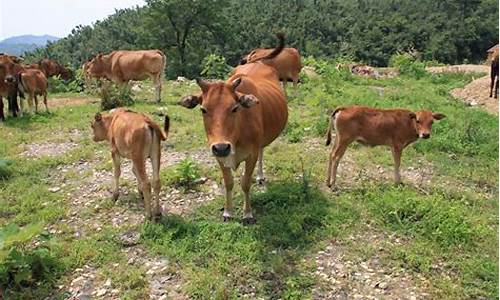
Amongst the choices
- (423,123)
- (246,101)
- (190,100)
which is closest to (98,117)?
(190,100)

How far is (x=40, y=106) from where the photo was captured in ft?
52.7

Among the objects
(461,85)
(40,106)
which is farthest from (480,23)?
(40,106)

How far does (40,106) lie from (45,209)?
30.5 feet

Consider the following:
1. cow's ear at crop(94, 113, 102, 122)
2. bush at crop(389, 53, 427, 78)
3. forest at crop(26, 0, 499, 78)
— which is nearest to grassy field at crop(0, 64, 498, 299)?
cow's ear at crop(94, 113, 102, 122)

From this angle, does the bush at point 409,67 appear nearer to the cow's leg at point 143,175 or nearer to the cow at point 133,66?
the cow at point 133,66

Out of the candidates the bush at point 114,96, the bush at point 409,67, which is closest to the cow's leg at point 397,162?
the bush at point 114,96

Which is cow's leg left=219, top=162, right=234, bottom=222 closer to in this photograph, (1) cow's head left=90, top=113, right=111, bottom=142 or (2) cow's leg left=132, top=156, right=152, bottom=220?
(2) cow's leg left=132, top=156, right=152, bottom=220

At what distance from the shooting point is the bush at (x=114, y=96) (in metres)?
14.9

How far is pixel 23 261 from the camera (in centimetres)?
566

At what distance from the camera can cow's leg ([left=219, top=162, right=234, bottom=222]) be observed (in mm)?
6812

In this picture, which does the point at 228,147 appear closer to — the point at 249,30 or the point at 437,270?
the point at 437,270

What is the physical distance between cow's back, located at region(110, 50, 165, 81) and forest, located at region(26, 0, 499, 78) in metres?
21.5

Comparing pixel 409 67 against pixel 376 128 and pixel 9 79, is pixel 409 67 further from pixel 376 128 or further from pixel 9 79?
pixel 9 79

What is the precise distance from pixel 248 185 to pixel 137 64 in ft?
35.3
